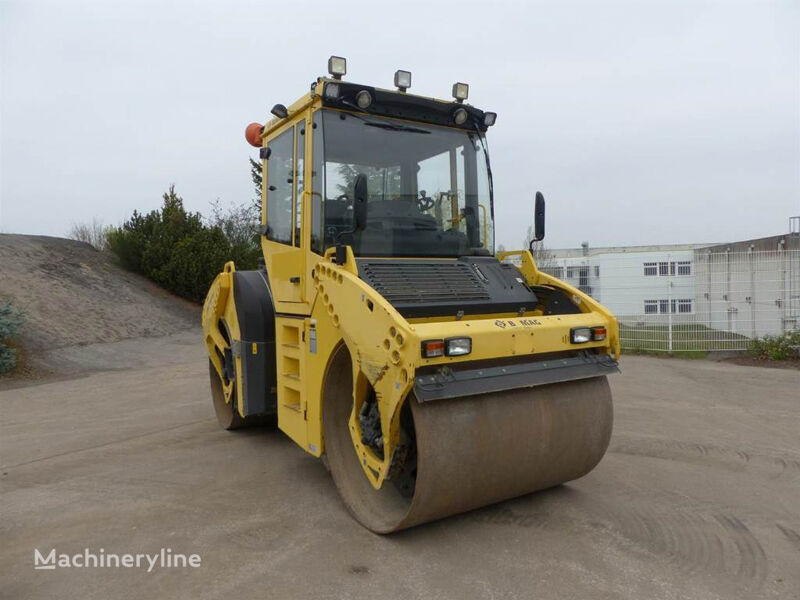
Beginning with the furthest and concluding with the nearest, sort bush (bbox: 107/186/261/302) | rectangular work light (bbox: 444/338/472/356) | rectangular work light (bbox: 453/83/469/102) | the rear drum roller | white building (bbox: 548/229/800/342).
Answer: bush (bbox: 107/186/261/302)
white building (bbox: 548/229/800/342)
the rear drum roller
rectangular work light (bbox: 453/83/469/102)
rectangular work light (bbox: 444/338/472/356)

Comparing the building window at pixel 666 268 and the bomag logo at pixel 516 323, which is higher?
the building window at pixel 666 268

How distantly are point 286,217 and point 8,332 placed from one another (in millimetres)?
8394

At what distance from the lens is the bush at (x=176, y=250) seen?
18266mm

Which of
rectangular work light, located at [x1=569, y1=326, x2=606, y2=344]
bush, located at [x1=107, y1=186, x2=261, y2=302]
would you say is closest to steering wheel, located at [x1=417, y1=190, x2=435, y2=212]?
rectangular work light, located at [x1=569, y1=326, x2=606, y2=344]

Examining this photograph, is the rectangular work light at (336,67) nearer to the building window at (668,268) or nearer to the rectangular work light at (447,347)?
the rectangular work light at (447,347)

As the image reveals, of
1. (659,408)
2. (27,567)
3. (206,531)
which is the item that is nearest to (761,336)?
(659,408)

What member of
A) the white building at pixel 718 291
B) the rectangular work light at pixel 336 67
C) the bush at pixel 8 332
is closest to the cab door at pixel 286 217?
the rectangular work light at pixel 336 67

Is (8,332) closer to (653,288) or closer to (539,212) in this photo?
(539,212)

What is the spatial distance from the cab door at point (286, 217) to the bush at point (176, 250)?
1351 cm

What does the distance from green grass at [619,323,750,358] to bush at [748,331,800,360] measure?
0.26 metres

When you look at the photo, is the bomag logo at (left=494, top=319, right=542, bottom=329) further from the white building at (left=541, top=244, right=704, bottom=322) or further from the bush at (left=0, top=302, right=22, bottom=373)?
the bush at (left=0, top=302, right=22, bottom=373)

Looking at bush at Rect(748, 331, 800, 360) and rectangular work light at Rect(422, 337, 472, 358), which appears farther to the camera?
bush at Rect(748, 331, 800, 360)

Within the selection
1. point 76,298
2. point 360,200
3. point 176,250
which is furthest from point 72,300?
point 360,200

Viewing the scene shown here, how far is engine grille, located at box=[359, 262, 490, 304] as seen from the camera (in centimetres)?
371
